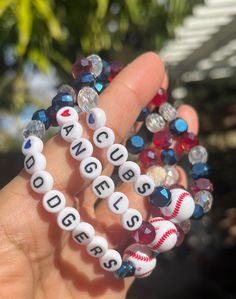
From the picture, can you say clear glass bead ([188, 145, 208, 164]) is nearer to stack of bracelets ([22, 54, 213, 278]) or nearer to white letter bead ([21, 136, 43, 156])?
stack of bracelets ([22, 54, 213, 278])

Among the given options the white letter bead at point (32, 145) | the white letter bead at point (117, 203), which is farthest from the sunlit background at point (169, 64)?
the white letter bead at point (117, 203)

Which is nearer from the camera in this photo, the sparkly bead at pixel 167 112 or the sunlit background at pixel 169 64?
the sparkly bead at pixel 167 112

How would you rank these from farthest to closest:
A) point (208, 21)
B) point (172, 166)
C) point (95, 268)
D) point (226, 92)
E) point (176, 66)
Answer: point (226, 92), point (176, 66), point (208, 21), point (172, 166), point (95, 268)

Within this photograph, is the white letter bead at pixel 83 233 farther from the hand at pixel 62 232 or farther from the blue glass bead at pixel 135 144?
the blue glass bead at pixel 135 144

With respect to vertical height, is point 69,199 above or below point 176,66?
above

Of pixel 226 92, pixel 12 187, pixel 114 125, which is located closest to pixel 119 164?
pixel 114 125

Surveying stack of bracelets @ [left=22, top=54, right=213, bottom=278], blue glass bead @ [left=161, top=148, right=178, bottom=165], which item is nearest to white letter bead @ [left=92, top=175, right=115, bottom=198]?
stack of bracelets @ [left=22, top=54, right=213, bottom=278]

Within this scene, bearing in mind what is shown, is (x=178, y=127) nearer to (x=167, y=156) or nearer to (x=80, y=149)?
(x=167, y=156)

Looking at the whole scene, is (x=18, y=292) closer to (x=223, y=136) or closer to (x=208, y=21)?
(x=208, y=21)
